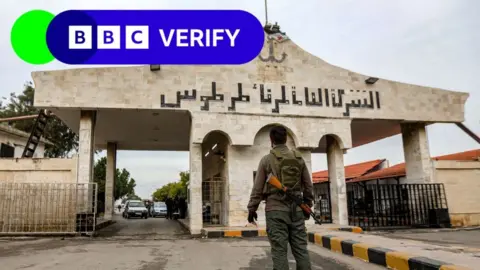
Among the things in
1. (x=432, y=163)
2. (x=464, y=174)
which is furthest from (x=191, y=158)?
(x=464, y=174)

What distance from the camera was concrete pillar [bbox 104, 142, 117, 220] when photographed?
21.5 meters

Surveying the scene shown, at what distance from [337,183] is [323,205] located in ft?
18.2

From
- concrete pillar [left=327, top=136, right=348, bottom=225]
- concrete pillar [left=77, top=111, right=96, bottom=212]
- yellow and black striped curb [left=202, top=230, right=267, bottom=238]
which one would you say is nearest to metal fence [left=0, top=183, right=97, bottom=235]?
concrete pillar [left=77, top=111, right=96, bottom=212]

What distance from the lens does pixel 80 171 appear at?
1291 centimetres

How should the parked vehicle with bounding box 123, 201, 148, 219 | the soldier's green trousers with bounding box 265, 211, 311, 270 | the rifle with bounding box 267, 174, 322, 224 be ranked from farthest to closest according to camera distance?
the parked vehicle with bounding box 123, 201, 148, 219, the rifle with bounding box 267, 174, 322, 224, the soldier's green trousers with bounding box 265, 211, 311, 270

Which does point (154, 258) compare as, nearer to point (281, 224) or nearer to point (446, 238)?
point (281, 224)

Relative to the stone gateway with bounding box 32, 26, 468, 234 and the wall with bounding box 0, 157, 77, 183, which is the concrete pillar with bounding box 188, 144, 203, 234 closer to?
the stone gateway with bounding box 32, 26, 468, 234

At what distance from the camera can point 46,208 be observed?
12.5 m

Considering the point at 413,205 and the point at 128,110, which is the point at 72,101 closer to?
the point at 128,110

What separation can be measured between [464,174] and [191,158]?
1124 centimetres

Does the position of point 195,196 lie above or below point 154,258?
above

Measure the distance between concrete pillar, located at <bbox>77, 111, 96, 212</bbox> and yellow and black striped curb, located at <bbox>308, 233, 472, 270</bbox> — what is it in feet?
25.5

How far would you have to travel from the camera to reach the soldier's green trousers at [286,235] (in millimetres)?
4488

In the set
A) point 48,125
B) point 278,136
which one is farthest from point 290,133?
point 48,125
